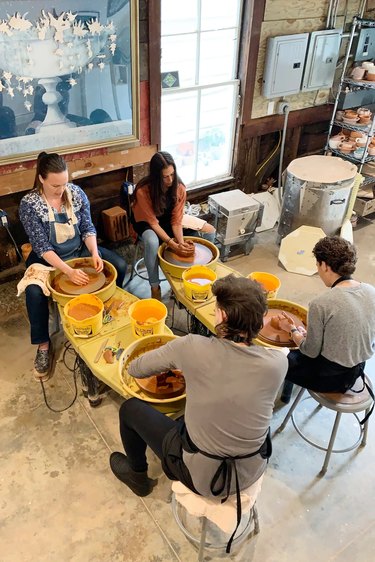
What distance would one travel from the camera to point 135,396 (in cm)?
185

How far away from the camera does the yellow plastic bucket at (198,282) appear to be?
238cm

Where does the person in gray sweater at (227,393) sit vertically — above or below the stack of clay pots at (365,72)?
below

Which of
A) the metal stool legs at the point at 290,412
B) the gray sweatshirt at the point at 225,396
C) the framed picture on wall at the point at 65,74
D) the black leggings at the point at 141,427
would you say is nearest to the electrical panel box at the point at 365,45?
the framed picture on wall at the point at 65,74

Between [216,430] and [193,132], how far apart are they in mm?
2925

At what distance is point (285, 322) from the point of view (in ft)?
7.28

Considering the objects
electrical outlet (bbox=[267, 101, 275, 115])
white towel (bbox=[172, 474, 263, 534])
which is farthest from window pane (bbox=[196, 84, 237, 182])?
white towel (bbox=[172, 474, 263, 534])

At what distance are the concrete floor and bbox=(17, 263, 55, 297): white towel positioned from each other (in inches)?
21.8

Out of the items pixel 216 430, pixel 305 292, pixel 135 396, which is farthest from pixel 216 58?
pixel 216 430

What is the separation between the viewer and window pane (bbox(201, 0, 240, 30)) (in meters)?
3.36

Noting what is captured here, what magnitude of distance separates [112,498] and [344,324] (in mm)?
1287

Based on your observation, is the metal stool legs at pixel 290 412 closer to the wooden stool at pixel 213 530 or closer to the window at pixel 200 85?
the wooden stool at pixel 213 530

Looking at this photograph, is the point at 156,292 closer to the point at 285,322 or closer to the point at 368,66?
the point at 285,322

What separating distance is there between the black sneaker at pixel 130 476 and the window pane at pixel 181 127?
250 centimetres

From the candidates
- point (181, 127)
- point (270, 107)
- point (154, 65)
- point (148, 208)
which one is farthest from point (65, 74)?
point (270, 107)
